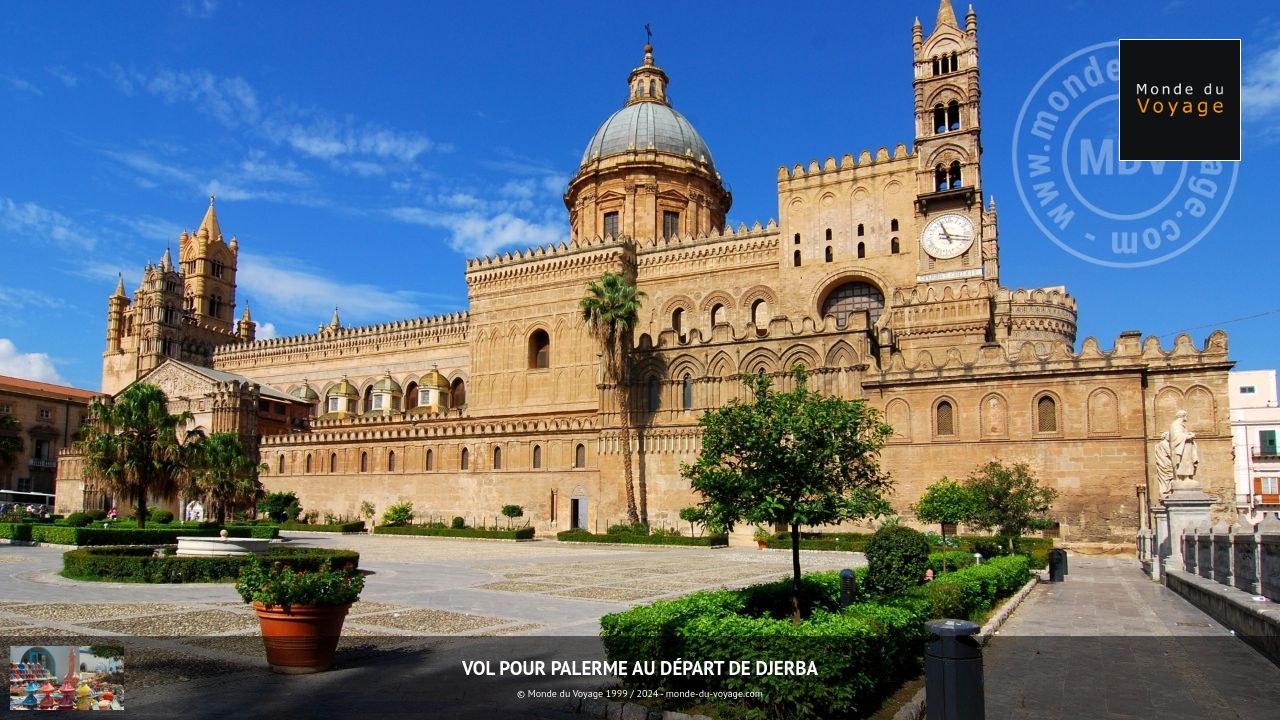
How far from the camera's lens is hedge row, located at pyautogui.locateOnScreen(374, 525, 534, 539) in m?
41.2

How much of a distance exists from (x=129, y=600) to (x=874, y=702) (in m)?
13.1

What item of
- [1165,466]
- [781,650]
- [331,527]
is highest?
[1165,466]

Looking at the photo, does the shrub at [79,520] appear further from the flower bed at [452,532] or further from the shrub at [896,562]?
the shrub at [896,562]

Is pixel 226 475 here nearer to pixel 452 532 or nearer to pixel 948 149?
pixel 452 532

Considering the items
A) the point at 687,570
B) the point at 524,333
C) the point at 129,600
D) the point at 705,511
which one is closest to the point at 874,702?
the point at 705,511

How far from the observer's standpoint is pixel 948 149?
145 feet

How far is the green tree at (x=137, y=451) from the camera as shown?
3117 centimetres

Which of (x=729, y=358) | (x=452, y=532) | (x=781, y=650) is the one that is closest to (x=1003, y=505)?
(x=729, y=358)

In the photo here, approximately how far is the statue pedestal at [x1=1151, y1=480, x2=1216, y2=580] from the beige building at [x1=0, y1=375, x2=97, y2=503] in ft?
248

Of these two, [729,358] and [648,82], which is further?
[648,82]

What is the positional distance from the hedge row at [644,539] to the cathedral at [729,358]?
14.5ft

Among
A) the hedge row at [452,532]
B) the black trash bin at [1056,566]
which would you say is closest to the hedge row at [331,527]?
the hedge row at [452,532]

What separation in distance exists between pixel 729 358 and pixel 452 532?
622 inches

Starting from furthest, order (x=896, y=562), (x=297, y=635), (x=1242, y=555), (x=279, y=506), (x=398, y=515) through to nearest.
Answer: (x=279, y=506), (x=398, y=515), (x=896, y=562), (x=1242, y=555), (x=297, y=635)
